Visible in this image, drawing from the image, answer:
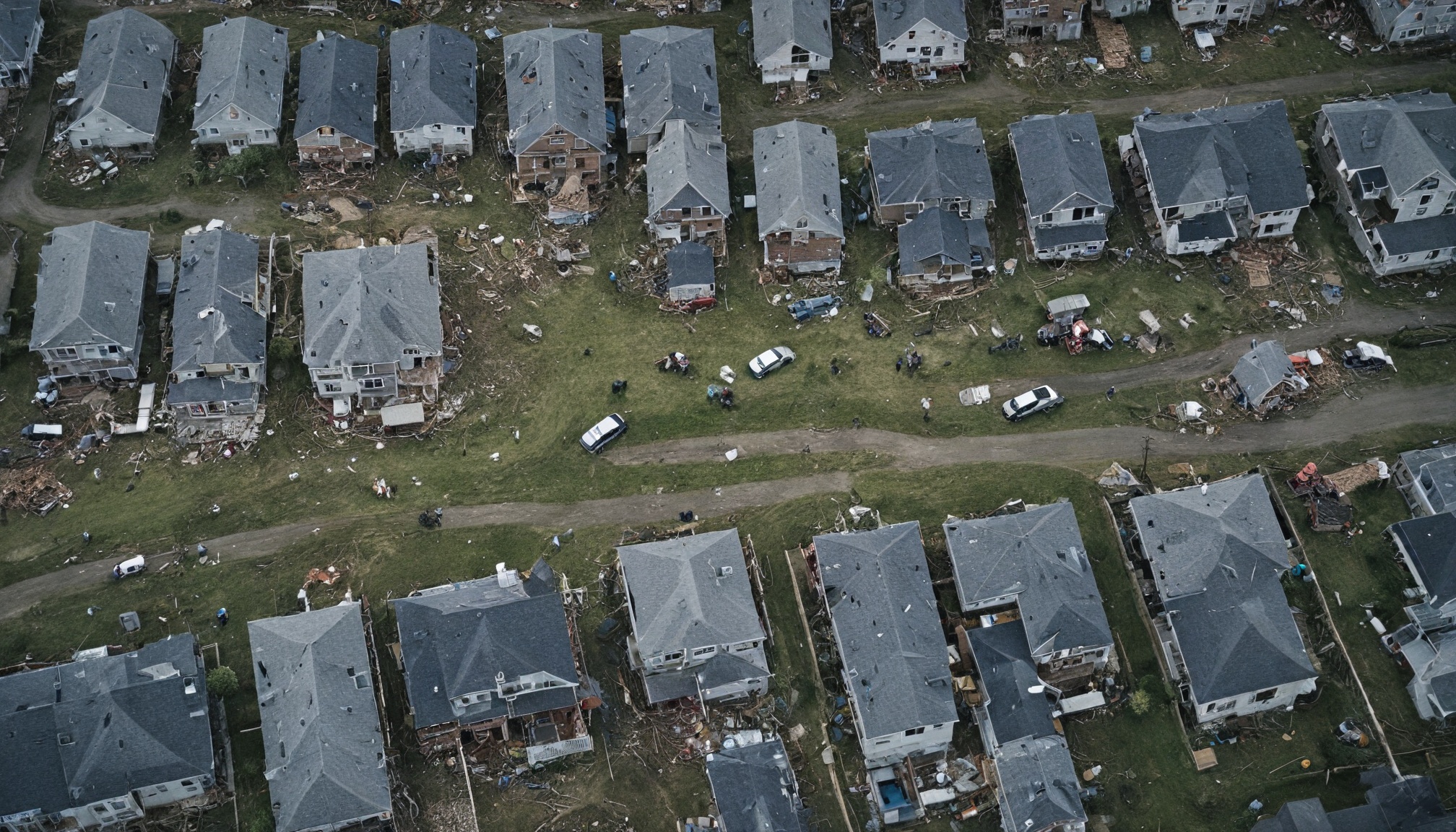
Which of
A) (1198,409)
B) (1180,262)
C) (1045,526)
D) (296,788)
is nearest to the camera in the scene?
(296,788)

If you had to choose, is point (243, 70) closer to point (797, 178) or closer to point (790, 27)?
point (790, 27)

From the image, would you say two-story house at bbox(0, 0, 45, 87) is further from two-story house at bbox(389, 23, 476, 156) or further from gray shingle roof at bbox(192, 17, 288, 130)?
two-story house at bbox(389, 23, 476, 156)

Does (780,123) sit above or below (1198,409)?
above

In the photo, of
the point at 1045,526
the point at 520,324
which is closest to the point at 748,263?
the point at 520,324

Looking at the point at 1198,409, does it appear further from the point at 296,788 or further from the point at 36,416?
the point at 36,416

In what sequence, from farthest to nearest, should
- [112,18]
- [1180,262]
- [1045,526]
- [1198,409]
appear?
[112,18] → [1180,262] → [1198,409] → [1045,526]

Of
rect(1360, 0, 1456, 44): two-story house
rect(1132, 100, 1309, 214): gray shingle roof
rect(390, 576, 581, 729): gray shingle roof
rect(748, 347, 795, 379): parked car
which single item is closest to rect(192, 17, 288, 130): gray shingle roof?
rect(748, 347, 795, 379): parked car

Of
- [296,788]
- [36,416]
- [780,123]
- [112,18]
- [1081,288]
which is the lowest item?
[296,788]
